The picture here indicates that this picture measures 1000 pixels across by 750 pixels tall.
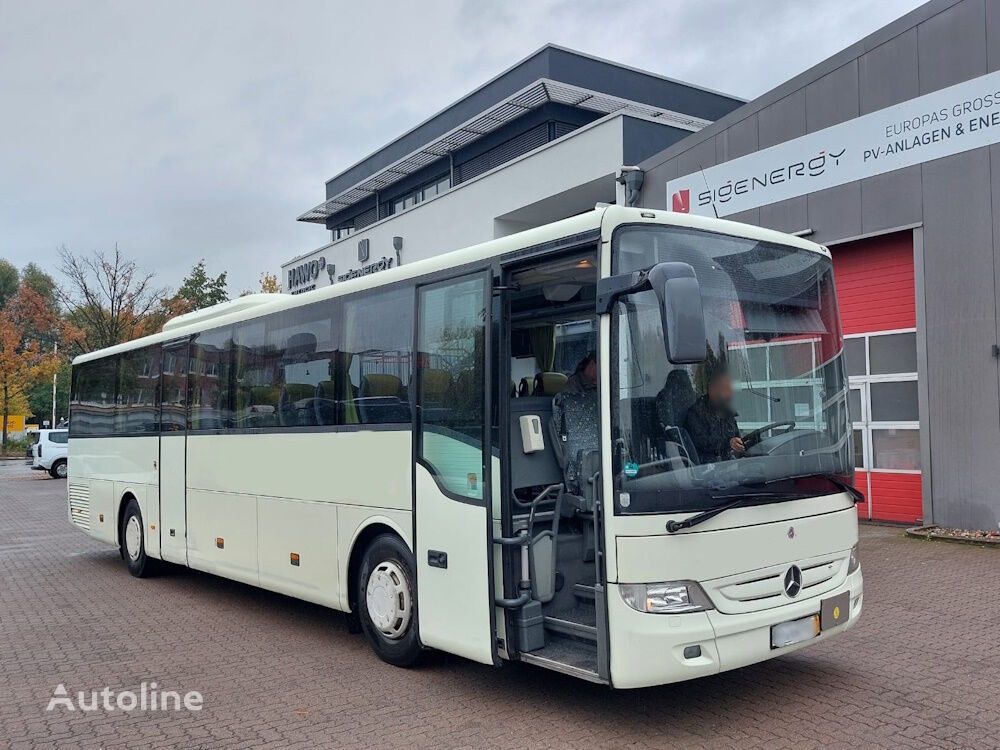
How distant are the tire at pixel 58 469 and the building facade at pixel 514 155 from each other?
10.5 m

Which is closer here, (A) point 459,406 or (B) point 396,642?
(A) point 459,406

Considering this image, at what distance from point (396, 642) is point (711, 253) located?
11.6ft

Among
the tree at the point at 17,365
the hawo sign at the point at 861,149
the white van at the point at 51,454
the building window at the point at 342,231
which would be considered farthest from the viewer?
the tree at the point at 17,365

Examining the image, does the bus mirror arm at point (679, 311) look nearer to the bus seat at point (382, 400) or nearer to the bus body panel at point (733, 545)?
the bus body panel at point (733, 545)

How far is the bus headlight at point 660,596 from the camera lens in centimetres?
481

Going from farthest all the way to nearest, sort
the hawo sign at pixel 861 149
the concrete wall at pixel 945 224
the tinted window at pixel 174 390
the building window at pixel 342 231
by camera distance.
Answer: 1. the building window at pixel 342 231
2. the hawo sign at pixel 861 149
3. the concrete wall at pixel 945 224
4. the tinted window at pixel 174 390

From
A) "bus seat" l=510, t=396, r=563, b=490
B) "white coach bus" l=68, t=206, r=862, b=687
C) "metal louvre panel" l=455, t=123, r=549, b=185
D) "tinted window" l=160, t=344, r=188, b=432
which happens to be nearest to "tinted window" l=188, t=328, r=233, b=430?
"tinted window" l=160, t=344, r=188, b=432

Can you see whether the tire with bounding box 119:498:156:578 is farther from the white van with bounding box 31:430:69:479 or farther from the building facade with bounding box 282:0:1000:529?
the white van with bounding box 31:430:69:479

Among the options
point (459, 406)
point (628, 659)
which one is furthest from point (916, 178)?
point (628, 659)

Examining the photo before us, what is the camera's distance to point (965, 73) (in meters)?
11.9

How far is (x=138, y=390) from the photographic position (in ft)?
37.3

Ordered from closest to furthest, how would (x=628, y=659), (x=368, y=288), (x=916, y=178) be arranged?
(x=628, y=659)
(x=368, y=288)
(x=916, y=178)

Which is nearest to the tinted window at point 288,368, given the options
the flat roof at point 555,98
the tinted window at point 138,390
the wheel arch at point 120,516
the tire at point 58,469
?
the tinted window at point 138,390

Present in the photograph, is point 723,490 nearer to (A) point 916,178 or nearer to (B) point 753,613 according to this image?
(B) point 753,613
